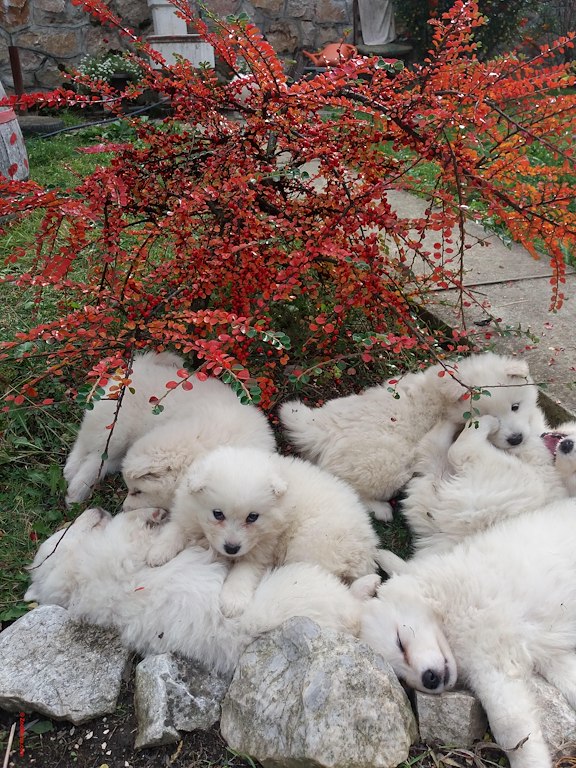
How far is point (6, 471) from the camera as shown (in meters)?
2.75

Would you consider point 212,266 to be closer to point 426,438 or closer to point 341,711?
point 426,438

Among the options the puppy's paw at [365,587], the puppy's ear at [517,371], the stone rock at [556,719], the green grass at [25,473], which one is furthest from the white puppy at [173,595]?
the puppy's ear at [517,371]

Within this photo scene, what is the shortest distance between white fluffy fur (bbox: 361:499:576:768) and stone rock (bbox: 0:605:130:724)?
0.77m

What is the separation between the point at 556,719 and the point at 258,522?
102cm

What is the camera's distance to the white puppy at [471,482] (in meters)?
2.44

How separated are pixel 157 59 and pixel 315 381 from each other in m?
1.59

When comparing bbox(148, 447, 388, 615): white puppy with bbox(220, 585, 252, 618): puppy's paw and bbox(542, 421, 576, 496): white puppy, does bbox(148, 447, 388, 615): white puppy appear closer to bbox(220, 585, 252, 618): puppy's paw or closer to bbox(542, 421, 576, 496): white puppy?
bbox(220, 585, 252, 618): puppy's paw

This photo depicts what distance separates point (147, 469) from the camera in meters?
2.45

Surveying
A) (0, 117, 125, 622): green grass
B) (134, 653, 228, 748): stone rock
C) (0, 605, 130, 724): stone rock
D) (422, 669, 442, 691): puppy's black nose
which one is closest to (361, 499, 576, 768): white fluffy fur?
(422, 669, 442, 691): puppy's black nose

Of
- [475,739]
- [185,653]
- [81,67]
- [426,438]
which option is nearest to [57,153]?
[81,67]

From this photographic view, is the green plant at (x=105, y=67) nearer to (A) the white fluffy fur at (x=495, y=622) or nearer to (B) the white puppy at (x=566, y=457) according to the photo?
(B) the white puppy at (x=566, y=457)

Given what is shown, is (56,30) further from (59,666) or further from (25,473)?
(59,666)

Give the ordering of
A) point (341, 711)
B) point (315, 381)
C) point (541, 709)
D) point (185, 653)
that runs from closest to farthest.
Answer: point (341, 711) < point (541, 709) < point (185, 653) < point (315, 381)

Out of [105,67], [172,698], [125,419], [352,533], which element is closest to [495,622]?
[352,533]
